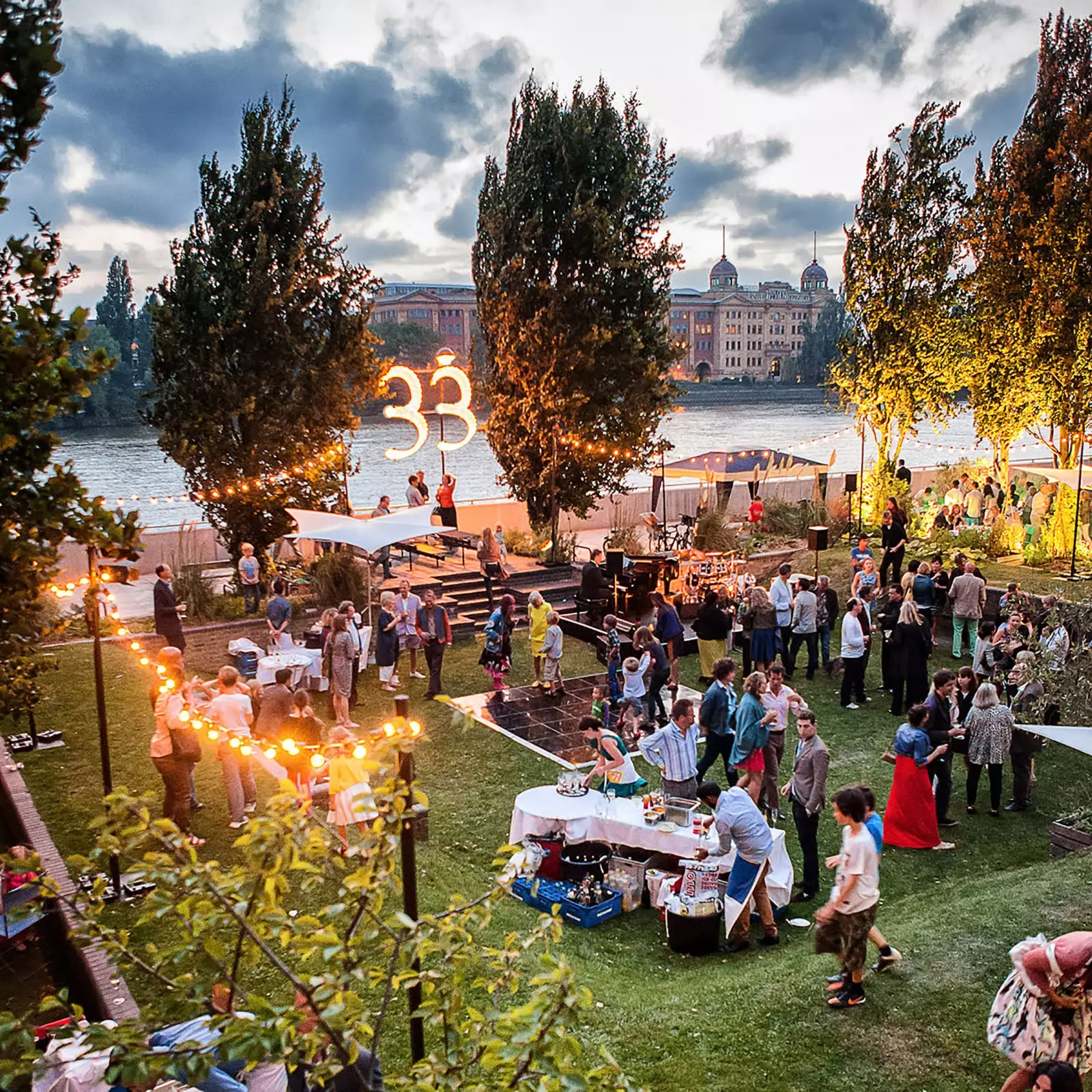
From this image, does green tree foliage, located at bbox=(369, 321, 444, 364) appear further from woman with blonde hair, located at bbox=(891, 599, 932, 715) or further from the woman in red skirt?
the woman in red skirt

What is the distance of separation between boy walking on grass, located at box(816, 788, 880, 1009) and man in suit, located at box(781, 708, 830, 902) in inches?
74.9

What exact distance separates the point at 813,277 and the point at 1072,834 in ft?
556

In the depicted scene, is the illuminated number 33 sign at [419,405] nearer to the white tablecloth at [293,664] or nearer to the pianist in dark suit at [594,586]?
the pianist in dark suit at [594,586]

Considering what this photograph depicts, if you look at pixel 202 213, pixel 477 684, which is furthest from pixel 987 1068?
pixel 202 213

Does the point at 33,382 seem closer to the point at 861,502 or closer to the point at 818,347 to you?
the point at 861,502

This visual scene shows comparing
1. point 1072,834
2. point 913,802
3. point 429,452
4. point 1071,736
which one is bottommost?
point 429,452

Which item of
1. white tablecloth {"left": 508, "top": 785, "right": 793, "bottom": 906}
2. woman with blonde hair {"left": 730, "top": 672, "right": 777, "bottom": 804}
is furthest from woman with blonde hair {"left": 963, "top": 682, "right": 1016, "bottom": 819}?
white tablecloth {"left": 508, "top": 785, "right": 793, "bottom": 906}

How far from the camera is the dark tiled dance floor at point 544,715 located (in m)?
12.2

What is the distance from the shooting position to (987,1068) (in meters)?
5.77

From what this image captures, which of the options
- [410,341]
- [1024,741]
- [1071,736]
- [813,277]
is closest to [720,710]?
[1024,741]

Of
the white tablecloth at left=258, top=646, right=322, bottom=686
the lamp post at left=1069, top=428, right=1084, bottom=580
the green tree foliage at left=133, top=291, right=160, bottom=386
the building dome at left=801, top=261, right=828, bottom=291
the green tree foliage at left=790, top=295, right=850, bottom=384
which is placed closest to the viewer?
the white tablecloth at left=258, top=646, right=322, bottom=686

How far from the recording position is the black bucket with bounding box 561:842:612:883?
28.3ft

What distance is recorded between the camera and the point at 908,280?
23641 mm

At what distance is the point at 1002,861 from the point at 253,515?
14.3 meters
